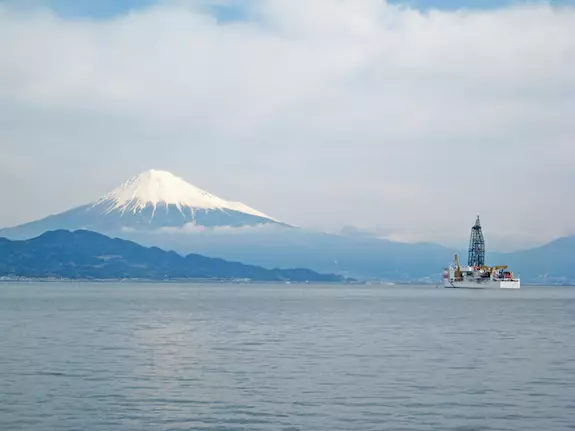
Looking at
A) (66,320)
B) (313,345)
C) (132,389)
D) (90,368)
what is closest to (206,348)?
(313,345)

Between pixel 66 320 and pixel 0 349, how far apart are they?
100 ft

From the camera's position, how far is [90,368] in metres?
38.3

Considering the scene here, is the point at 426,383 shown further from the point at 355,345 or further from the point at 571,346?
the point at 571,346

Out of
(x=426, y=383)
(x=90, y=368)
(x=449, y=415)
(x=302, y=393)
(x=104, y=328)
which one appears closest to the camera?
(x=449, y=415)

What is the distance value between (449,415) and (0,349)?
93.6ft

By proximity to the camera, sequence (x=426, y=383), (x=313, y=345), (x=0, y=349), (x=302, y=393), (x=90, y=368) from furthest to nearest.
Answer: (x=313, y=345)
(x=0, y=349)
(x=90, y=368)
(x=426, y=383)
(x=302, y=393)

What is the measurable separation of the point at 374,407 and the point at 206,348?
20607 mm

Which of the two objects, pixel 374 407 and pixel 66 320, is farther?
pixel 66 320

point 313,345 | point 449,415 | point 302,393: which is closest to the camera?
point 449,415

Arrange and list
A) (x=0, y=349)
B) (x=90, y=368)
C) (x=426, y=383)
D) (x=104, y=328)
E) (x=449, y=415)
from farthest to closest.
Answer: (x=104, y=328)
(x=0, y=349)
(x=90, y=368)
(x=426, y=383)
(x=449, y=415)

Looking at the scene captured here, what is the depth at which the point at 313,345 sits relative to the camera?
167 feet

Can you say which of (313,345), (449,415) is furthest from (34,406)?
(313,345)

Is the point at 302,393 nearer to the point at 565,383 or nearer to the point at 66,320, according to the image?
the point at 565,383

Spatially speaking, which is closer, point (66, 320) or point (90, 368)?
point (90, 368)
